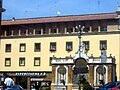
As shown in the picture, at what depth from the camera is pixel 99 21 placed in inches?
2729

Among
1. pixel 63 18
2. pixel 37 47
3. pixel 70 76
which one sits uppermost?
pixel 63 18

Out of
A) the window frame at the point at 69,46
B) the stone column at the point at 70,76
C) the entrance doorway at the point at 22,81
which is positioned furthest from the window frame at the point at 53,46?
the entrance doorway at the point at 22,81

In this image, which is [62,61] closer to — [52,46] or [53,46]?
[53,46]

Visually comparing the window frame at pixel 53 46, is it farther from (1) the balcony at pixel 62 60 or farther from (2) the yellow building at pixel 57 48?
(1) the balcony at pixel 62 60

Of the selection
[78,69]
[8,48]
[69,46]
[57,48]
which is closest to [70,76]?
[78,69]

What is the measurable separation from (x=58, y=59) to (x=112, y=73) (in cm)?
977

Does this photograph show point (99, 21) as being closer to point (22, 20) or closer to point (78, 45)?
point (78, 45)

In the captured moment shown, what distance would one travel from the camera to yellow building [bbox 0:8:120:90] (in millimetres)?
67062

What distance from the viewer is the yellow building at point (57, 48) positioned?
220 ft

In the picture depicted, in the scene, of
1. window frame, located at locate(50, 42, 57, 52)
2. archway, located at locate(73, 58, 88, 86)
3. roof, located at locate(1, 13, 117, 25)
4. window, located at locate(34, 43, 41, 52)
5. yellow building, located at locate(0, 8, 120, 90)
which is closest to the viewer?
archway, located at locate(73, 58, 88, 86)

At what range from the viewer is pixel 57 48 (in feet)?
236

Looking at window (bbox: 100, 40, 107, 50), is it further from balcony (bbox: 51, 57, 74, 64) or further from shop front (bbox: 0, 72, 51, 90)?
shop front (bbox: 0, 72, 51, 90)

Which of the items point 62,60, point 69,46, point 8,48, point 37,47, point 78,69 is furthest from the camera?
point 8,48

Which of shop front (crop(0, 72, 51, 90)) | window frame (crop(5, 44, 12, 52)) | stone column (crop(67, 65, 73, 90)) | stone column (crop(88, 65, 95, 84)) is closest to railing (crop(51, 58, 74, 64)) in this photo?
stone column (crop(67, 65, 73, 90))
